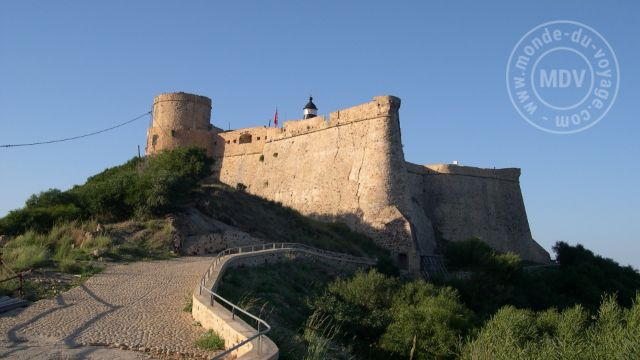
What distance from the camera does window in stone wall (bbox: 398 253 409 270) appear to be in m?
24.0

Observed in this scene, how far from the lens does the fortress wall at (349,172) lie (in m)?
24.8

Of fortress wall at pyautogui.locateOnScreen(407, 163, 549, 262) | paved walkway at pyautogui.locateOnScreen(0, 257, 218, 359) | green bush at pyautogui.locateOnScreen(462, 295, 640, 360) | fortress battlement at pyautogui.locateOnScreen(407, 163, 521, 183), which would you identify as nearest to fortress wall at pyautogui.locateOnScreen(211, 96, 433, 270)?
fortress wall at pyautogui.locateOnScreen(407, 163, 549, 262)

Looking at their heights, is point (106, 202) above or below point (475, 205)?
below

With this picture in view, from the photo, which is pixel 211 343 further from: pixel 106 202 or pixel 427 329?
pixel 106 202

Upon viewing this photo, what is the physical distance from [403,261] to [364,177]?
13.6 ft

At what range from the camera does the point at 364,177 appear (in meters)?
25.9

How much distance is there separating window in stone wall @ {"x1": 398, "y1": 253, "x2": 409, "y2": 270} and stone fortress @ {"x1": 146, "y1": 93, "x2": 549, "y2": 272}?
0.13 ft

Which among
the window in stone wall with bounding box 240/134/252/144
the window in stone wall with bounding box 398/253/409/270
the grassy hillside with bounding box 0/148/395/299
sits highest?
the window in stone wall with bounding box 240/134/252/144

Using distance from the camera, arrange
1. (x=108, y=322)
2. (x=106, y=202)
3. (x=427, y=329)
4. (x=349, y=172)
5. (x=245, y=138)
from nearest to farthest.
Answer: (x=108, y=322)
(x=427, y=329)
(x=106, y=202)
(x=349, y=172)
(x=245, y=138)

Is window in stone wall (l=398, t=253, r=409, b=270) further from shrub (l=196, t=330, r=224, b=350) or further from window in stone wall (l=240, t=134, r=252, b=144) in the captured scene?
shrub (l=196, t=330, r=224, b=350)

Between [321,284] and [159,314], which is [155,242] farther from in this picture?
[159,314]

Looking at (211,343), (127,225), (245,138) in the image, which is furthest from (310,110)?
(211,343)

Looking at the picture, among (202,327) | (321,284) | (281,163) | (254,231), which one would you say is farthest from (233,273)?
(281,163)

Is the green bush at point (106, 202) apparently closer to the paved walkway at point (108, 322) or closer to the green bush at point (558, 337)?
the paved walkway at point (108, 322)
